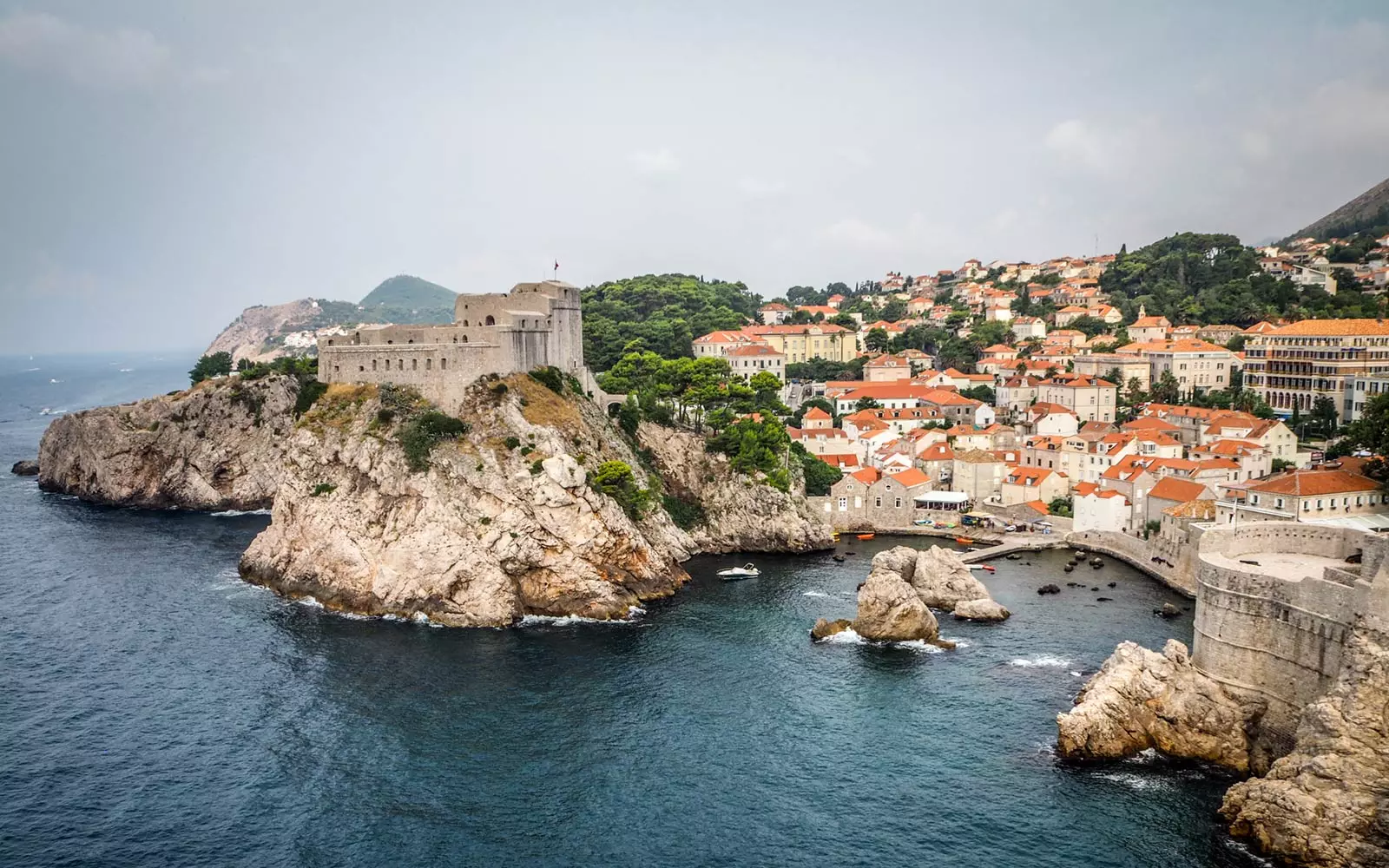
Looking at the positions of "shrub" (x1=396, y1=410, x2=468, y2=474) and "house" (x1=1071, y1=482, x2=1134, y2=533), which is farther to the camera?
"house" (x1=1071, y1=482, x2=1134, y2=533)

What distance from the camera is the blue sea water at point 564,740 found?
26.9 metres

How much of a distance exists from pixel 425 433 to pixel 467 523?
20.1 ft

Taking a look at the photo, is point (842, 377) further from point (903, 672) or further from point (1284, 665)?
point (1284, 665)

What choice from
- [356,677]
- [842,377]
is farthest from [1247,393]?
[356,677]

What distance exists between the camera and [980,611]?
44.9m

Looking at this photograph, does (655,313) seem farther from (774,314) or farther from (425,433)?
(425,433)

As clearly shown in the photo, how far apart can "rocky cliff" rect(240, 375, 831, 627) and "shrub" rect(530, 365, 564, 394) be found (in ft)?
7.41

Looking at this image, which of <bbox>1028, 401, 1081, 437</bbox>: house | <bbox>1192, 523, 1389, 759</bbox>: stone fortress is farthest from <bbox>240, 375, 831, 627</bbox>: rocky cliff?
<bbox>1028, 401, 1081, 437</bbox>: house

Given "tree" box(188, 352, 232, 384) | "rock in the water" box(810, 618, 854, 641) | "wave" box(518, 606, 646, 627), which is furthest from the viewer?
"tree" box(188, 352, 232, 384)

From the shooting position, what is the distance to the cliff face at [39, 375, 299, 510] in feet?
238

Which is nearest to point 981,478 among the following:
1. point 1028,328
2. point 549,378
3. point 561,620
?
point 549,378

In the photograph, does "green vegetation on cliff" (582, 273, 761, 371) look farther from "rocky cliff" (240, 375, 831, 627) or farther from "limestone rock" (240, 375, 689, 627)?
"limestone rock" (240, 375, 689, 627)

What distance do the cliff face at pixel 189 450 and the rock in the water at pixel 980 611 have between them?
52.5 m

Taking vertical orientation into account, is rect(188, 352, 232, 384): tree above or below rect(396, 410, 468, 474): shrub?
above
